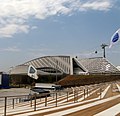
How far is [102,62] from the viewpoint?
497 ft

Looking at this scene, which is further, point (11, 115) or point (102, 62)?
point (102, 62)

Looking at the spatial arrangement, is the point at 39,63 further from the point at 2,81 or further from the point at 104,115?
the point at 104,115

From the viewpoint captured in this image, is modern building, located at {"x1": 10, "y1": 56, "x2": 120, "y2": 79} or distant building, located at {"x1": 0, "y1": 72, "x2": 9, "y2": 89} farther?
modern building, located at {"x1": 10, "y1": 56, "x2": 120, "y2": 79}

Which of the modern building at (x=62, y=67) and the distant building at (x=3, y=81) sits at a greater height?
the modern building at (x=62, y=67)

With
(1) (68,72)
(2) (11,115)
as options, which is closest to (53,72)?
(1) (68,72)

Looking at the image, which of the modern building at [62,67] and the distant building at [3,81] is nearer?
the distant building at [3,81]

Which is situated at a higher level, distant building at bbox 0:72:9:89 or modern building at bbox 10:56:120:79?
modern building at bbox 10:56:120:79

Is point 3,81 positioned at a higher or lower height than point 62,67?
lower

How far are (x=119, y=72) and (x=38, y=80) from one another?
42184mm

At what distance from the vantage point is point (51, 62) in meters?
136

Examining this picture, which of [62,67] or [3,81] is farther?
[62,67]

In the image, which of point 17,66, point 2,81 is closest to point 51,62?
point 17,66

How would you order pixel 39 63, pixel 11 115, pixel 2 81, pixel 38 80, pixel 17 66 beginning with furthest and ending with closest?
pixel 39 63, pixel 17 66, pixel 38 80, pixel 2 81, pixel 11 115

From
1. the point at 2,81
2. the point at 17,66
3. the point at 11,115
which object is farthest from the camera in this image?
the point at 17,66
